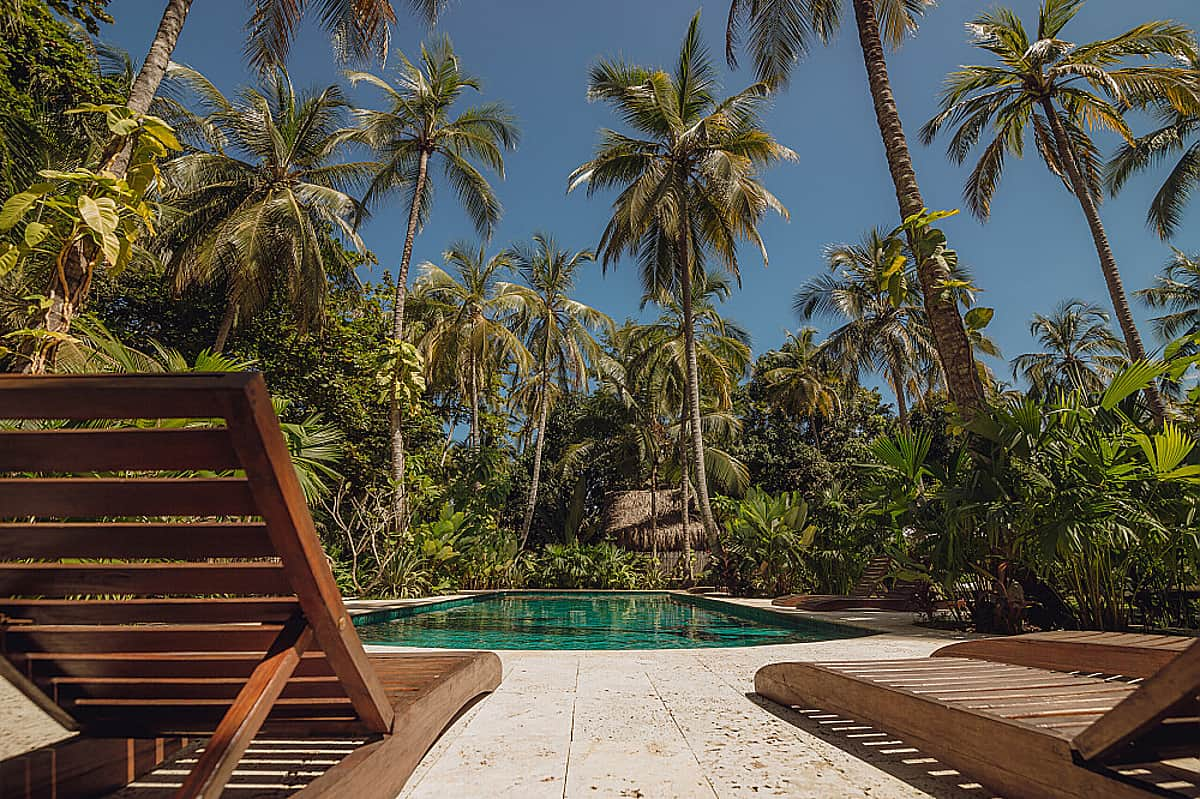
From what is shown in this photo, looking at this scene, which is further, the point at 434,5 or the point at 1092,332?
the point at 1092,332

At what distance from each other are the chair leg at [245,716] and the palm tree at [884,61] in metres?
6.02

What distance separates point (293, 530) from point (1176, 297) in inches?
1340

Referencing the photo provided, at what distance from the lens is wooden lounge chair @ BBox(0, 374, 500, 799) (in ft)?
3.40

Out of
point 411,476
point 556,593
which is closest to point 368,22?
point 411,476

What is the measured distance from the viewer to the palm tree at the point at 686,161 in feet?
43.2

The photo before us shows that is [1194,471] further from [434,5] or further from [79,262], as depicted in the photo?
[434,5]

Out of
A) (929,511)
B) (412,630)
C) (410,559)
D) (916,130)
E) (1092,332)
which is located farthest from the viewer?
(1092,332)

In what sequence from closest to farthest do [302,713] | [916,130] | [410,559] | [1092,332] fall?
[302,713] < [410,559] < [916,130] < [1092,332]

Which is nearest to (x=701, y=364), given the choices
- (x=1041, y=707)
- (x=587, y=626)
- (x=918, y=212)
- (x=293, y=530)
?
(x=587, y=626)

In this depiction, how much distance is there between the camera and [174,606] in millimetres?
1504

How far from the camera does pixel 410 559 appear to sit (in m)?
11.1

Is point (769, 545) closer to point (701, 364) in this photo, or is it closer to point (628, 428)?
point (701, 364)

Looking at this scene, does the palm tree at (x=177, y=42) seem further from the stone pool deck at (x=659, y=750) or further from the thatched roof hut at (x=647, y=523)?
the thatched roof hut at (x=647, y=523)

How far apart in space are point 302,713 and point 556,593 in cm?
1411
